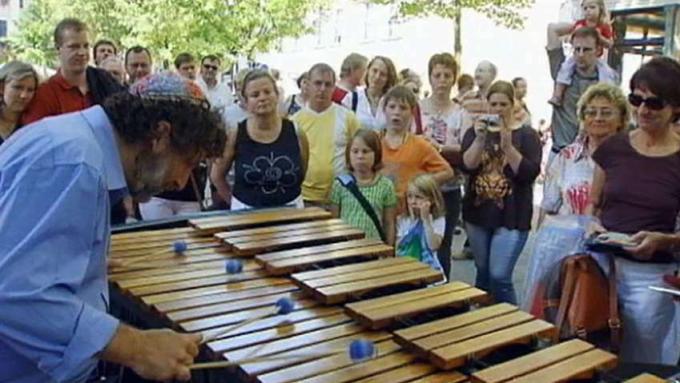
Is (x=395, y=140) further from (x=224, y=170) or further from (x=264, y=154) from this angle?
(x=224, y=170)

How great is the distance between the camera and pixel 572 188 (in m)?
3.80

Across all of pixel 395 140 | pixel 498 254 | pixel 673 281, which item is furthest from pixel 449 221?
pixel 673 281

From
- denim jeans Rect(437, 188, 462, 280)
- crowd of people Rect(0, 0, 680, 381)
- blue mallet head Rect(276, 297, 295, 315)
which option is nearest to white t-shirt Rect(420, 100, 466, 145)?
crowd of people Rect(0, 0, 680, 381)

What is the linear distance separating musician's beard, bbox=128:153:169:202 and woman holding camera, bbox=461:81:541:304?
274 centimetres

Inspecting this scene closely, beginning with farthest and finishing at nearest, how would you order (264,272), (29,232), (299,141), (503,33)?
(503,33), (299,141), (264,272), (29,232)

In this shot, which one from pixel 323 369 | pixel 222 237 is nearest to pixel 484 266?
pixel 222 237

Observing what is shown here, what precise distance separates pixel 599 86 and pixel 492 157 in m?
0.78

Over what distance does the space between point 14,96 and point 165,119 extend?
292 cm

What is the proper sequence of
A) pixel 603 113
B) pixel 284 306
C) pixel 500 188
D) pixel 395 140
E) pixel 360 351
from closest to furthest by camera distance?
pixel 360 351
pixel 284 306
pixel 603 113
pixel 500 188
pixel 395 140

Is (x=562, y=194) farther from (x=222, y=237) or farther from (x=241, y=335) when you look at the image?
(x=241, y=335)

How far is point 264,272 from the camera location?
9.15 ft

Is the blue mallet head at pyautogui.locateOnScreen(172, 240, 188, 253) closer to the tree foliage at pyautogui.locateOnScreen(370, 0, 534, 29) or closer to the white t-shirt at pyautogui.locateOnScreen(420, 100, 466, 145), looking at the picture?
the white t-shirt at pyautogui.locateOnScreen(420, 100, 466, 145)

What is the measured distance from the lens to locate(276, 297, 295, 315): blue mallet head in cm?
237

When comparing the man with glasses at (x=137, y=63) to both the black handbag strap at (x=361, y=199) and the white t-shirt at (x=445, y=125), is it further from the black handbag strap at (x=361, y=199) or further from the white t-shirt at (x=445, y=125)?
the black handbag strap at (x=361, y=199)
